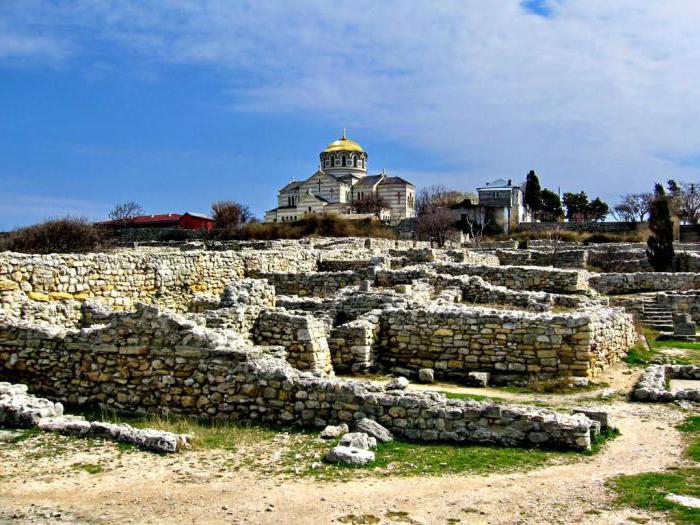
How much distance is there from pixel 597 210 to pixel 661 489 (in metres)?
111

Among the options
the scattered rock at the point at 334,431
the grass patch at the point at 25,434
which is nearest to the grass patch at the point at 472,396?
the scattered rock at the point at 334,431

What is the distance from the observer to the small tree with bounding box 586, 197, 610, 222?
11122cm

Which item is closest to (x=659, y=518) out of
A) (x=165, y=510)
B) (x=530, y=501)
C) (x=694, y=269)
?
(x=530, y=501)

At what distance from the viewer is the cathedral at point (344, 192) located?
109688 mm

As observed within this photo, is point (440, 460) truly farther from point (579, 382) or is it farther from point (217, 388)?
point (579, 382)

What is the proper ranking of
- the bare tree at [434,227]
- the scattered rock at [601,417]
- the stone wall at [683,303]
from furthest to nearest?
1. the bare tree at [434,227]
2. the stone wall at [683,303]
3. the scattered rock at [601,417]

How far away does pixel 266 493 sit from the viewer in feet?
24.3

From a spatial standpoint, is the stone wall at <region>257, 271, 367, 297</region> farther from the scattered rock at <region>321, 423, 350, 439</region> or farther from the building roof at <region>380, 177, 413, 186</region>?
the building roof at <region>380, 177, 413, 186</region>

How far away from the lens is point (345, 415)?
31.9ft

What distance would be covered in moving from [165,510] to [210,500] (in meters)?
0.48

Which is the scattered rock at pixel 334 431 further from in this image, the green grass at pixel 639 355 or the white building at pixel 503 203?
the white building at pixel 503 203

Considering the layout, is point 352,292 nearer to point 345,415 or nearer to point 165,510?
point 345,415

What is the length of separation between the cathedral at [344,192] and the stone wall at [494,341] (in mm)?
90255

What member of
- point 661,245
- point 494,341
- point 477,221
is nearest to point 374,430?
point 494,341
